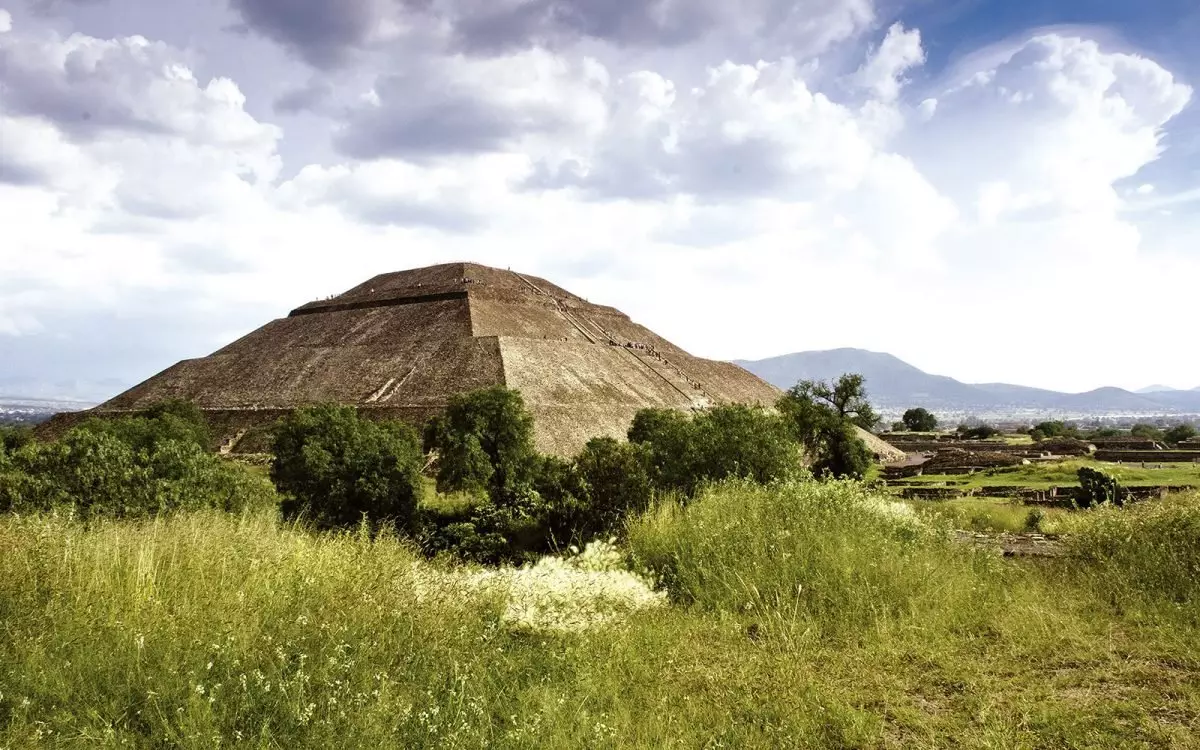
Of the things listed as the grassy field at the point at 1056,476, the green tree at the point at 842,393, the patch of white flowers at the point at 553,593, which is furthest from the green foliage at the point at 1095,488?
the green tree at the point at 842,393

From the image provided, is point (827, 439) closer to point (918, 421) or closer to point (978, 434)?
point (978, 434)

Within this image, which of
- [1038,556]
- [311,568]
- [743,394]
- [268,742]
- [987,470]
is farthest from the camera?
[743,394]

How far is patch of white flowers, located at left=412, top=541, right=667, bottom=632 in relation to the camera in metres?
7.64

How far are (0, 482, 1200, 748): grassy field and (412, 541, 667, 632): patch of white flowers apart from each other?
39 mm

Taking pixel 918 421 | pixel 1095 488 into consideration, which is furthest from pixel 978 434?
pixel 1095 488

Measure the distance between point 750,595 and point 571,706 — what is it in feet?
11.2

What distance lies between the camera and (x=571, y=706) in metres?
6.04

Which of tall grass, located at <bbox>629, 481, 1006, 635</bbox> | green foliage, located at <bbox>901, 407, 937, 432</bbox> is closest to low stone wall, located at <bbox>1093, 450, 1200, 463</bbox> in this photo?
tall grass, located at <bbox>629, 481, 1006, 635</bbox>

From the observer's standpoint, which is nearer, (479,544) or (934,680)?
Answer: (934,680)

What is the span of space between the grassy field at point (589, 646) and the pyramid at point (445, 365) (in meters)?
41.8

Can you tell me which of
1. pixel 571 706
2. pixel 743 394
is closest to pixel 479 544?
pixel 571 706

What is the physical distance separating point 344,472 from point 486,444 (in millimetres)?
6436

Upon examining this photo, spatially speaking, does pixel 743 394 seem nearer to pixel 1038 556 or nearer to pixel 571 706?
pixel 1038 556

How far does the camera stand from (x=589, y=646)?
718 centimetres
